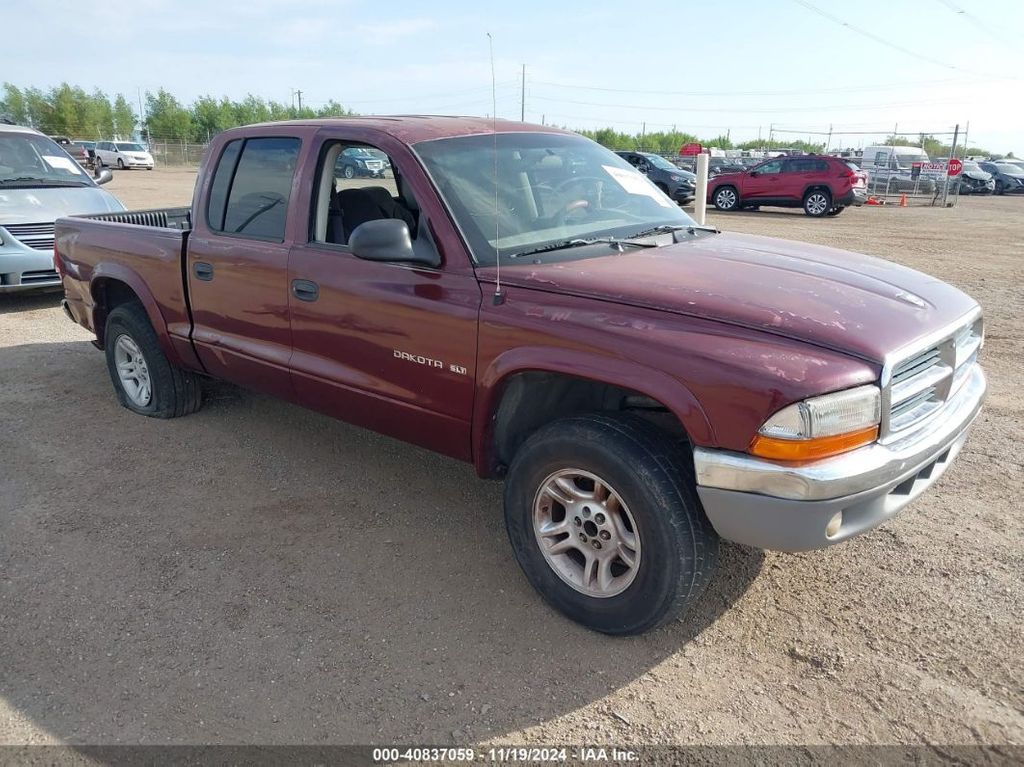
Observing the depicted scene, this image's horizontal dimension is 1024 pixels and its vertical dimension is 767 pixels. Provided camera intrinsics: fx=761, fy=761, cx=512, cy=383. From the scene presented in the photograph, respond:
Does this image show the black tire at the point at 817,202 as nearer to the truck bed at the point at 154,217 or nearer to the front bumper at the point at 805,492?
the truck bed at the point at 154,217

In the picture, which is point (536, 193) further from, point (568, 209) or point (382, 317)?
point (382, 317)

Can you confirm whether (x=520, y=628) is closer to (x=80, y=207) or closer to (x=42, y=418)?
(x=42, y=418)

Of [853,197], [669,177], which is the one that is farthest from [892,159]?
[669,177]

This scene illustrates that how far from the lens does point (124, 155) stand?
39250 mm

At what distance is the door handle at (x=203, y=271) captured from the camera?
423 cm

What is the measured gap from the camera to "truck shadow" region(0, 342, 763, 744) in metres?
2.60

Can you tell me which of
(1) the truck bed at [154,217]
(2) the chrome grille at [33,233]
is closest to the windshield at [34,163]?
(2) the chrome grille at [33,233]

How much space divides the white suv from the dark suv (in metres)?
28.4

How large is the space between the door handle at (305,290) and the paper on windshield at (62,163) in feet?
24.6

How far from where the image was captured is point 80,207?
29.1 feet

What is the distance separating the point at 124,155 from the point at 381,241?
42.6 metres

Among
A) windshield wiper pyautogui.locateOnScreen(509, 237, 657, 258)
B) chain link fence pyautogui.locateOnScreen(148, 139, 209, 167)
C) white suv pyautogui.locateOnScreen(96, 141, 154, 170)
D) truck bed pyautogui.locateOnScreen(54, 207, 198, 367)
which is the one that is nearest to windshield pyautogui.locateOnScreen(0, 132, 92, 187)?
truck bed pyautogui.locateOnScreen(54, 207, 198, 367)

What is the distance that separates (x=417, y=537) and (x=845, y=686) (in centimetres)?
195

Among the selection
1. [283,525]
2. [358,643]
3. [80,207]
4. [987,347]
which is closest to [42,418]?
[283,525]
